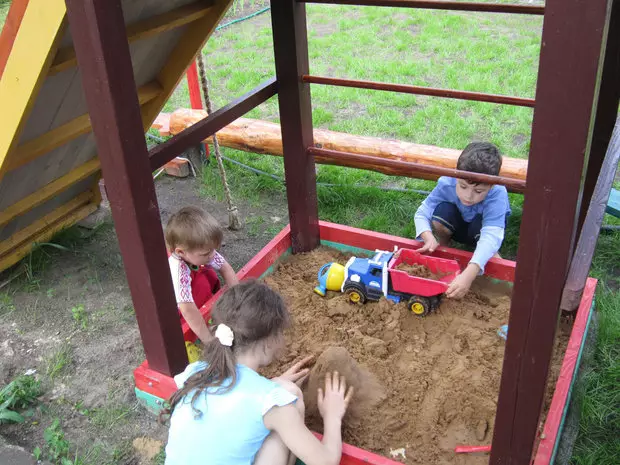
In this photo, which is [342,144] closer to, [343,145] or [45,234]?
[343,145]

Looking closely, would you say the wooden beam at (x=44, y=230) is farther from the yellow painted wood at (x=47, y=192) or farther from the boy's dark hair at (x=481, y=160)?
the boy's dark hair at (x=481, y=160)

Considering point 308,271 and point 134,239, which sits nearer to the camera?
point 134,239

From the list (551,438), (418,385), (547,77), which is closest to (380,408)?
(418,385)

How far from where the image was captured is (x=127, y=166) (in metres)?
1.87

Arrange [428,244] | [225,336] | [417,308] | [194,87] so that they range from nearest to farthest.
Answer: [225,336] < [417,308] < [428,244] < [194,87]

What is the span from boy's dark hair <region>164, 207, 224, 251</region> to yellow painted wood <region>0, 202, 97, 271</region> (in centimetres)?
125

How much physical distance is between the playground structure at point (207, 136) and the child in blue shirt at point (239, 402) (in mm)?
321

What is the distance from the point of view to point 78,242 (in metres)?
3.60

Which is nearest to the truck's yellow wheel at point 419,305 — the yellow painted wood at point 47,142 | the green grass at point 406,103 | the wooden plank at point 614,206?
the green grass at point 406,103

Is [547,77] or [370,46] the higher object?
[547,77]

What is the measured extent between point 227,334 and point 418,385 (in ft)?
3.12

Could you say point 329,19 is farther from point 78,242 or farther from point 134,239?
point 134,239

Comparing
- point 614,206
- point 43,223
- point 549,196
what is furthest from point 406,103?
point 549,196

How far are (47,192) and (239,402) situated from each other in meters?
1.86
